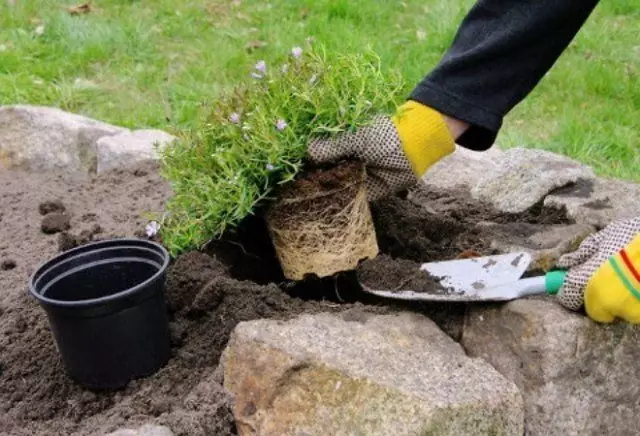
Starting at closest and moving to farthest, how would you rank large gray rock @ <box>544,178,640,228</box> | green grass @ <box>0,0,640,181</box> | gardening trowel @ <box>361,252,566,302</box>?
gardening trowel @ <box>361,252,566,302</box>, large gray rock @ <box>544,178,640,228</box>, green grass @ <box>0,0,640,181</box>

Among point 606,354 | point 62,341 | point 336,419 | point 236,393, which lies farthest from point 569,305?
point 62,341

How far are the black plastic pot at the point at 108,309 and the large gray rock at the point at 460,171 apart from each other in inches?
51.8

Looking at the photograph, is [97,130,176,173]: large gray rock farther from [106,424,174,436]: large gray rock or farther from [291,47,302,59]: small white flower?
[106,424,174,436]: large gray rock

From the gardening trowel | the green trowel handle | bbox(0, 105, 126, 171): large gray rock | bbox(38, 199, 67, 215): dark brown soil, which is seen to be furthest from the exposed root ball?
bbox(0, 105, 126, 171): large gray rock

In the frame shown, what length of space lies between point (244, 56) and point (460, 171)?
2449 mm

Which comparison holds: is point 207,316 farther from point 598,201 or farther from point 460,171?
point 460,171

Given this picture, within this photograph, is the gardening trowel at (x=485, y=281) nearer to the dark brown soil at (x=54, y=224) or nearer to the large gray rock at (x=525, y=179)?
the large gray rock at (x=525, y=179)

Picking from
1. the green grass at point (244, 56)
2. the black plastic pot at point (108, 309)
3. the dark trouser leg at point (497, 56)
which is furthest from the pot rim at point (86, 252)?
the green grass at point (244, 56)

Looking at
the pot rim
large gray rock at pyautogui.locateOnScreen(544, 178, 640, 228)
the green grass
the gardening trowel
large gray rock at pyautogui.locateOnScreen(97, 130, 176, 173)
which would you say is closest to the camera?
the pot rim

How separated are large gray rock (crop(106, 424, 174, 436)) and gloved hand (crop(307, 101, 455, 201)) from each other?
75 centimetres

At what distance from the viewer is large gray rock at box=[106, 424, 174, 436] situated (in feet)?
6.67

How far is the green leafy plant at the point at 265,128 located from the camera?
91.0 inches

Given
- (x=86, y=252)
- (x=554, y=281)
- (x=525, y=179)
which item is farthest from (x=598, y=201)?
(x=86, y=252)

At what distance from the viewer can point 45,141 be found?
4.13 metres
